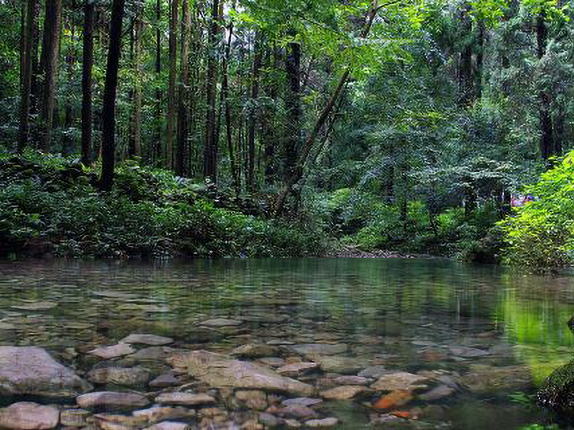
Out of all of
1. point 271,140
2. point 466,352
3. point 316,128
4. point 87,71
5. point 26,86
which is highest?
point 26,86

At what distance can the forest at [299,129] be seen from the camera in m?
9.47

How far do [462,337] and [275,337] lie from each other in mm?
1093

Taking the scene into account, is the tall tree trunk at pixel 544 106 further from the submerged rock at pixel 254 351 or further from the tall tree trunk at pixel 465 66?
the submerged rock at pixel 254 351

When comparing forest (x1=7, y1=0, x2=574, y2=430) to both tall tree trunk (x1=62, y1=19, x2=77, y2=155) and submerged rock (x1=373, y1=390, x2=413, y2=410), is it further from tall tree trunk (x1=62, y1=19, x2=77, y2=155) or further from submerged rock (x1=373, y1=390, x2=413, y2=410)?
tall tree trunk (x1=62, y1=19, x2=77, y2=155)

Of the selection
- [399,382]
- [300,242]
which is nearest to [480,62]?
[300,242]

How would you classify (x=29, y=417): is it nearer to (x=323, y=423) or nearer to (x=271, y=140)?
(x=323, y=423)

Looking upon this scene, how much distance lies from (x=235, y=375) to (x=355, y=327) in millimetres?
1272

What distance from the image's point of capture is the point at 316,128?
14117 mm

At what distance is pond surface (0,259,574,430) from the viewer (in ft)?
5.35

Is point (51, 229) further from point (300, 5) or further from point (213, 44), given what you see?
point (213, 44)

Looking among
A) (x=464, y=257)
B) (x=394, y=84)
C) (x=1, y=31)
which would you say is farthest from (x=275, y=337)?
(x=1, y=31)

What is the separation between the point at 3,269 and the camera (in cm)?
554

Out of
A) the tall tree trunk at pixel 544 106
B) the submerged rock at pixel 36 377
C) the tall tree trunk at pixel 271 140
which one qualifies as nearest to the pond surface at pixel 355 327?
the submerged rock at pixel 36 377

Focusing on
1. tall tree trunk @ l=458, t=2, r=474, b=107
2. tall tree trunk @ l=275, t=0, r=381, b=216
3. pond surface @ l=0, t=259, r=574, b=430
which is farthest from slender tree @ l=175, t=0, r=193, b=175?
tall tree trunk @ l=458, t=2, r=474, b=107
